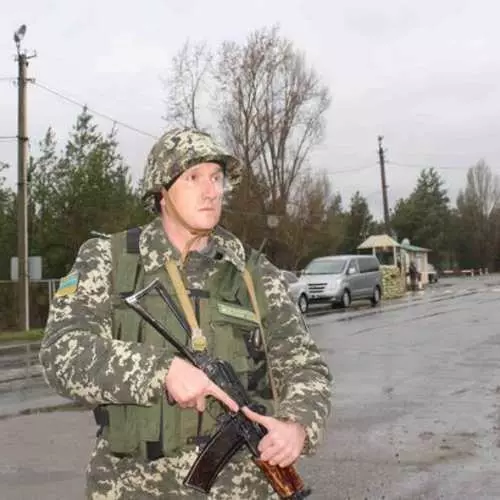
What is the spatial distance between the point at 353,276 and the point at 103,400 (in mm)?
27195

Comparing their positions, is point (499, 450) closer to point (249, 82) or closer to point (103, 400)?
point (103, 400)

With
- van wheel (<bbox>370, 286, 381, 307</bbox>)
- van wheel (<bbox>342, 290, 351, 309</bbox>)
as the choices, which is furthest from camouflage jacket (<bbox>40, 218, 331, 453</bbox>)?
van wheel (<bbox>370, 286, 381, 307</bbox>)

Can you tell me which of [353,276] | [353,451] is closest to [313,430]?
[353,451]

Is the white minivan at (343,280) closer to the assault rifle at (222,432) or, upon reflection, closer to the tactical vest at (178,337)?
the tactical vest at (178,337)

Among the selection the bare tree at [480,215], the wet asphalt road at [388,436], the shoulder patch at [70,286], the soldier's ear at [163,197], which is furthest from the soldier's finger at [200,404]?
the bare tree at [480,215]

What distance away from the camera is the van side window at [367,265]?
30.0 meters

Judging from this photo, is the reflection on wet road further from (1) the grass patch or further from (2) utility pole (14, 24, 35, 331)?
(2) utility pole (14, 24, 35, 331)

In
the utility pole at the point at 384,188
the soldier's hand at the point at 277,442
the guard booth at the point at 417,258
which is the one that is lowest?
the soldier's hand at the point at 277,442

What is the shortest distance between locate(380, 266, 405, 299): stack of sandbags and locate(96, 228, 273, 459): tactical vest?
3332 centimetres

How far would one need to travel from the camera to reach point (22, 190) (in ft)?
68.7

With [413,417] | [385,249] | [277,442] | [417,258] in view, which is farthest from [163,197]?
[417,258]

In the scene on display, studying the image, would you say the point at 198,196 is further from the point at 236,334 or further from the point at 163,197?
the point at 236,334

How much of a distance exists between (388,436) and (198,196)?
546cm

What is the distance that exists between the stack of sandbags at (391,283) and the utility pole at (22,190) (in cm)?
1813
